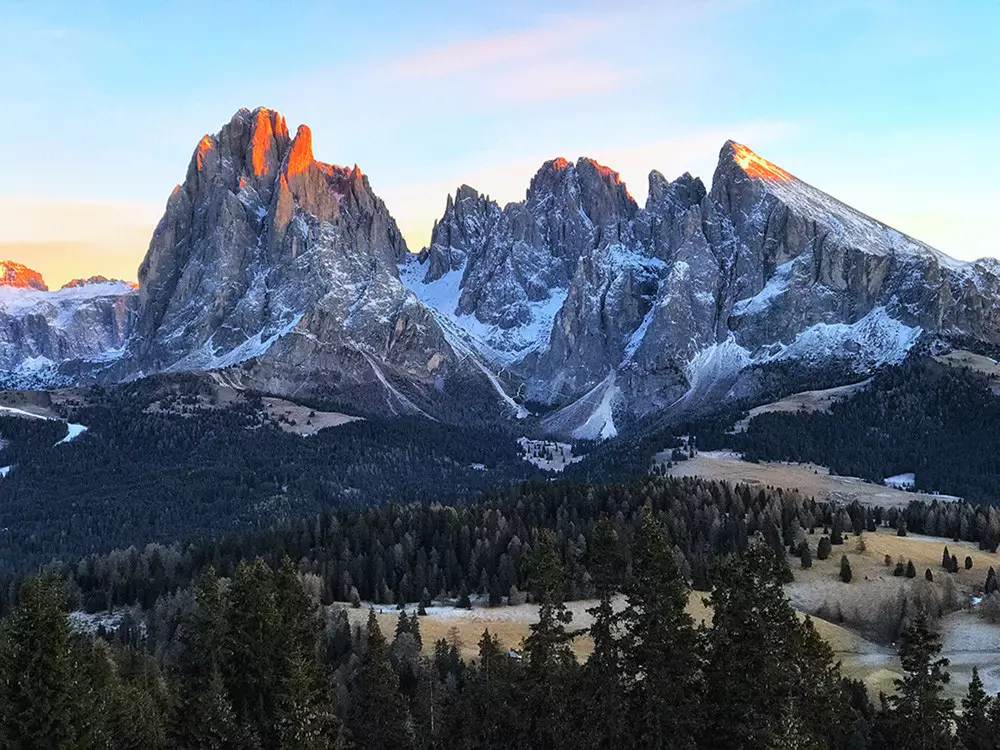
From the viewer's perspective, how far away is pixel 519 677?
188 ft

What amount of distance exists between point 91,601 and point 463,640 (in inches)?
2573

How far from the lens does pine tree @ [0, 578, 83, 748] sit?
41.3m

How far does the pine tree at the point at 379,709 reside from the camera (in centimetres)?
6053

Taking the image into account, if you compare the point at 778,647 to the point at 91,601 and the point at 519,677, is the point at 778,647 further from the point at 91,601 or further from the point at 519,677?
the point at 91,601

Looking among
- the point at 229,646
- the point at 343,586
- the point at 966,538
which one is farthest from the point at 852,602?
Result: the point at 229,646

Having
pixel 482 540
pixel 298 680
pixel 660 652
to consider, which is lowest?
pixel 482 540

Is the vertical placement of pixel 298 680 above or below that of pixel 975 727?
above

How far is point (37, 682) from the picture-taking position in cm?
4159

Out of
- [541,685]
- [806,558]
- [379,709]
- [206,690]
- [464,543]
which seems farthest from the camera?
[464,543]

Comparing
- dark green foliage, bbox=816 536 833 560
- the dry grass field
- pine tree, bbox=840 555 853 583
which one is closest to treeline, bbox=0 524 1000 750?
the dry grass field

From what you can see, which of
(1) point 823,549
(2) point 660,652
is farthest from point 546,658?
(1) point 823,549

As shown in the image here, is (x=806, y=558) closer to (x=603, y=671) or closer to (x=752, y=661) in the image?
(x=603, y=671)

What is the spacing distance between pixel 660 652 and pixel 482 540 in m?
96.0

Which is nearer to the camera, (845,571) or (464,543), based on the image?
(845,571)
